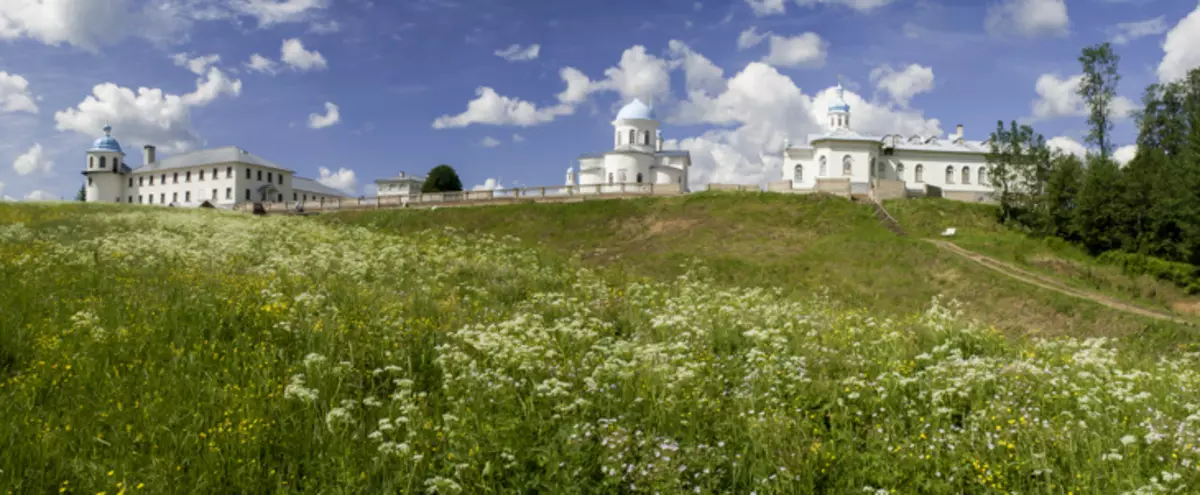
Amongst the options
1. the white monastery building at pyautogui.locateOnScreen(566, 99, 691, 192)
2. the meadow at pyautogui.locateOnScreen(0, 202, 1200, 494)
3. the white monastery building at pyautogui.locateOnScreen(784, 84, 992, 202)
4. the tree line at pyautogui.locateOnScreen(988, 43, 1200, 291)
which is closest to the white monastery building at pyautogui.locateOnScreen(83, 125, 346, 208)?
the white monastery building at pyautogui.locateOnScreen(566, 99, 691, 192)

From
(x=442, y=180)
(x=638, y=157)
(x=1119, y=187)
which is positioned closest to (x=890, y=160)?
(x=638, y=157)

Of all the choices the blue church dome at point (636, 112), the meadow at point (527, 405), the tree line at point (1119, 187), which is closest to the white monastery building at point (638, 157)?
the blue church dome at point (636, 112)

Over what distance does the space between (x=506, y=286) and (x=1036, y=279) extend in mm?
27164

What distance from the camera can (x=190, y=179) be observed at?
293ft

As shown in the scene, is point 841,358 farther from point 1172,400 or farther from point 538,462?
point 538,462

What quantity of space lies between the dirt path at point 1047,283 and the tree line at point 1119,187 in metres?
6.10

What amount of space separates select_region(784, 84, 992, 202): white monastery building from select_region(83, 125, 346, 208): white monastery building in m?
58.6

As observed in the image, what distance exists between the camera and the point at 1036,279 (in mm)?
30594

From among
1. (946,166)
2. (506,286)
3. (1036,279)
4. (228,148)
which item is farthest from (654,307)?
(228,148)

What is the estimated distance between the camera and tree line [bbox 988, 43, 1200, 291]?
33594 millimetres

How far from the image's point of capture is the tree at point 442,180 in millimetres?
80875

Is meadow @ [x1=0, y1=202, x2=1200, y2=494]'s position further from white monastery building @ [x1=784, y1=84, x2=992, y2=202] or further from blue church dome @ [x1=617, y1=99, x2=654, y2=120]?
blue church dome @ [x1=617, y1=99, x2=654, y2=120]

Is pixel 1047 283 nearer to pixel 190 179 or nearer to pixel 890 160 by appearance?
pixel 890 160

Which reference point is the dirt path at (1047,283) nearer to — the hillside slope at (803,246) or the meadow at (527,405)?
the hillside slope at (803,246)
